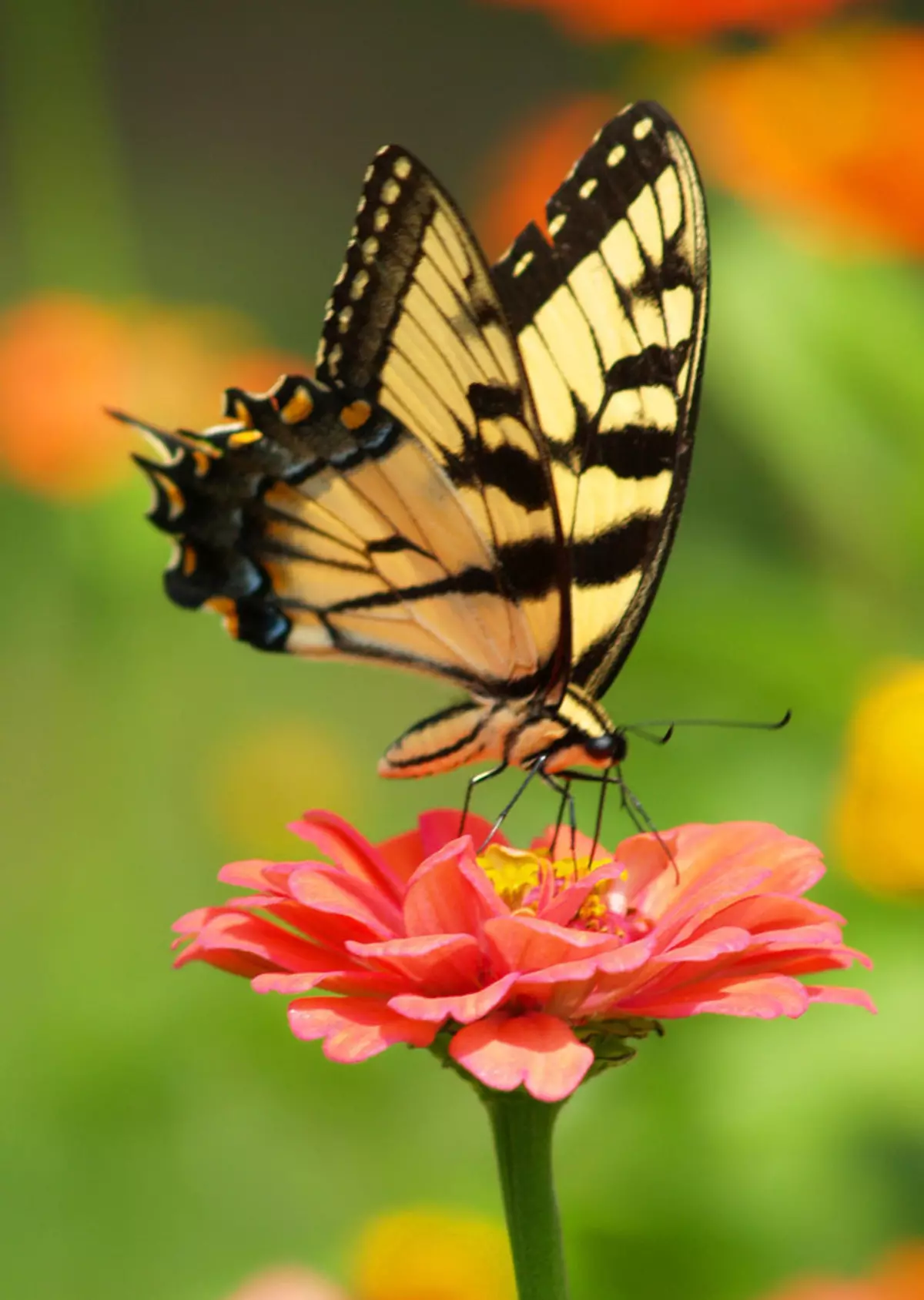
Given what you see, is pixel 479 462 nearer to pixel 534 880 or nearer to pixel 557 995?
pixel 534 880

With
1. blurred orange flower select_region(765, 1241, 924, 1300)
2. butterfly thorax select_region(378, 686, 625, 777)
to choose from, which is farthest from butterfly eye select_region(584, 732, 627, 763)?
blurred orange flower select_region(765, 1241, 924, 1300)

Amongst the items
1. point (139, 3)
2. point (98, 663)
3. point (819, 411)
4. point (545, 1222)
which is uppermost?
point (139, 3)

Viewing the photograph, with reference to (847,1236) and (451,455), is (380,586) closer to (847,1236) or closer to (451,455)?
(451,455)

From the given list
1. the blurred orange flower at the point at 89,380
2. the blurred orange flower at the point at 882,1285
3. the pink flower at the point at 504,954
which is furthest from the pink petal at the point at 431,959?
the blurred orange flower at the point at 89,380

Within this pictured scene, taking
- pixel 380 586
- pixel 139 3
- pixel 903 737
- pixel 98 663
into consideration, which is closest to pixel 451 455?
pixel 380 586

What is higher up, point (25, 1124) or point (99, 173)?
point (99, 173)

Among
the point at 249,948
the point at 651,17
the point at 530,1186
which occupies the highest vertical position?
the point at 651,17

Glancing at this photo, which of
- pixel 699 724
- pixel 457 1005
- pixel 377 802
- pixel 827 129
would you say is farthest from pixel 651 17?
pixel 457 1005

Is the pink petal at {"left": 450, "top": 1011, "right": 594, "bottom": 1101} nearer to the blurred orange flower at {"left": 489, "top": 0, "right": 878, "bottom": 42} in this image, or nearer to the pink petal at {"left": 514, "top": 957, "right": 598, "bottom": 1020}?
the pink petal at {"left": 514, "top": 957, "right": 598, "bottom": 1020}
